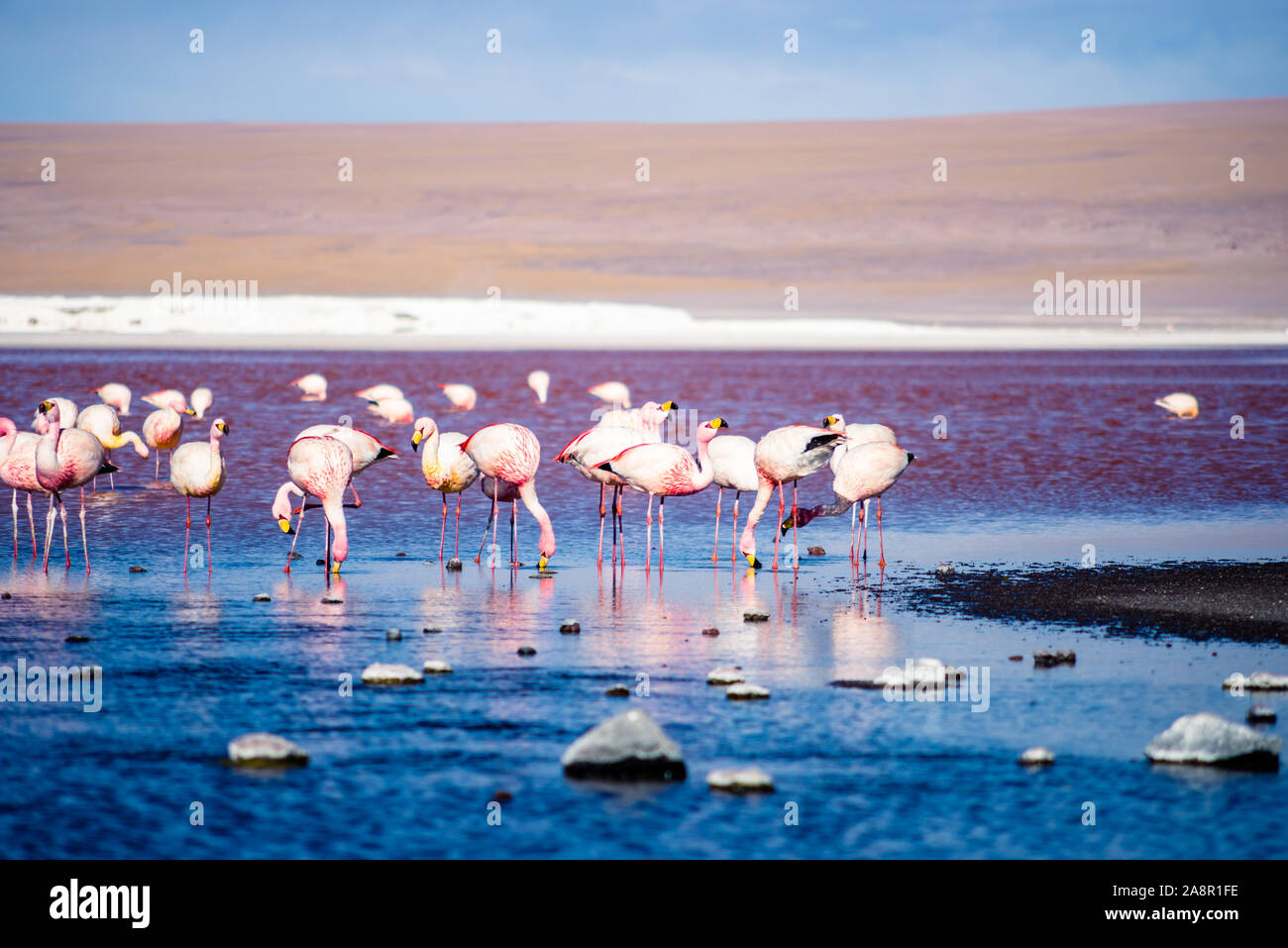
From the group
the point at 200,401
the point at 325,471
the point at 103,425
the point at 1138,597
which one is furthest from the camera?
the point at 200,401

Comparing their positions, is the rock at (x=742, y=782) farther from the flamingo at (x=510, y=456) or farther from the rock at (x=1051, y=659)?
the flamingo at (x=510, y=456)

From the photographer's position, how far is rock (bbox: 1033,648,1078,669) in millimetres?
8445

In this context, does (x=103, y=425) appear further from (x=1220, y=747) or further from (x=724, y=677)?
(x=1220, y=747)

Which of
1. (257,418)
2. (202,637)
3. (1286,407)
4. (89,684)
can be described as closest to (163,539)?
(202,637)

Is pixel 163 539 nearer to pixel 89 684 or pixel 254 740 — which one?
pixel 89 684

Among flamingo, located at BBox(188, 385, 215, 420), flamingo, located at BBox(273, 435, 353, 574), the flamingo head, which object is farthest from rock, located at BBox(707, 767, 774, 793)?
flamingo, located at BBox(188, 385, 215, 420)

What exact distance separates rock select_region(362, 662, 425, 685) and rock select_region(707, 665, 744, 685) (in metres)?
1.59

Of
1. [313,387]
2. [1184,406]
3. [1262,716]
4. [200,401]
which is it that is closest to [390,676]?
[1262,716]

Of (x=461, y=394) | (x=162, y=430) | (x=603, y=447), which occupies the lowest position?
(x=603, y=447)

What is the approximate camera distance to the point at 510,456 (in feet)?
40.0

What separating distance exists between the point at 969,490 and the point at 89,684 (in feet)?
37.5

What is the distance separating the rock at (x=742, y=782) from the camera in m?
6.15

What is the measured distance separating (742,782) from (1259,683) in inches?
129

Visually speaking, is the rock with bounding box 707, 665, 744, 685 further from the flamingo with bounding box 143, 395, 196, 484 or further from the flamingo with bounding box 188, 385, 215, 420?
the flamingo with bounding box 188, 385, 215, 420
